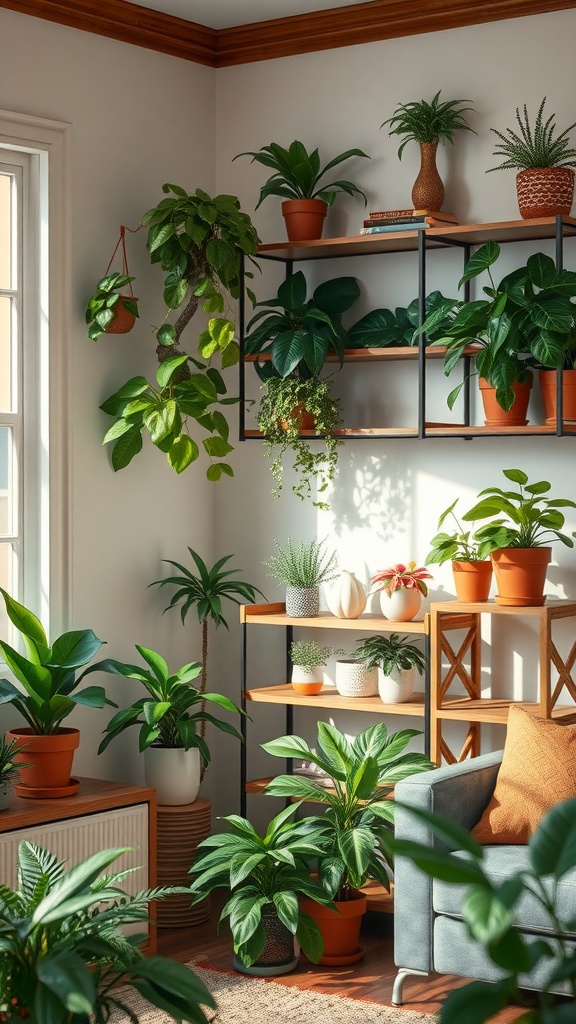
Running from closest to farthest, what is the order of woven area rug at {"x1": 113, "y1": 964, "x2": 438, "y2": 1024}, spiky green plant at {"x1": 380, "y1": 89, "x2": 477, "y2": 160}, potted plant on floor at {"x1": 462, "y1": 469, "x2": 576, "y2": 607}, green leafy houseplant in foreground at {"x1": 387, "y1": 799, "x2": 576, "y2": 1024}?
1. green leafy houseplant in foreground at {"x1": 387, "y1": 799, "x2": 576, "y2": 1024}
2. woven area rug at {"x1": 113, "y1": 964, "x2": 438, "y2": 1024}
3. potted plant on floor at {"x1": 462, "y1": 469, "x2": 576, "y2": 607}
4. spiky green plant at {"x1": 380, "y1": 89, "x2": 477, "y2": 160}

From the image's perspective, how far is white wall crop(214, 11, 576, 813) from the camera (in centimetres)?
429

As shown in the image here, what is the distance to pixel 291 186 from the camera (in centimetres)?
465

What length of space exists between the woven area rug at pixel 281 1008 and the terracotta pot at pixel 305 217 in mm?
2457

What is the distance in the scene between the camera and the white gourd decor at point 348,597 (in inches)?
173

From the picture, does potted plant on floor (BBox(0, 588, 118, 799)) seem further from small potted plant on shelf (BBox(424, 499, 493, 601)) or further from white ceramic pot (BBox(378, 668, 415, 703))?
small potted plant on shelf (BBox(424, 499, 493, 601))

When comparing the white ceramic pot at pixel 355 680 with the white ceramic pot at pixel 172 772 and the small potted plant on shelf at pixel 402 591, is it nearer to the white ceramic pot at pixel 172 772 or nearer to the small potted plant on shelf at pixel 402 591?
the small potted plant on shelf at pixel 402 591

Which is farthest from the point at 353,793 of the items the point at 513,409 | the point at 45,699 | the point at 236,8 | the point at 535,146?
the point at 236,8

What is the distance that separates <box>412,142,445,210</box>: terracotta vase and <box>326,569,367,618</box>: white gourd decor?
1.26 metres

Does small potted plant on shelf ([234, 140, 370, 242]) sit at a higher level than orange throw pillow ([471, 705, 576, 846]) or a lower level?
higher

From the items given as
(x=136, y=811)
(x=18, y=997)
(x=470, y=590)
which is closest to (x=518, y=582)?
(x=470, y=590)

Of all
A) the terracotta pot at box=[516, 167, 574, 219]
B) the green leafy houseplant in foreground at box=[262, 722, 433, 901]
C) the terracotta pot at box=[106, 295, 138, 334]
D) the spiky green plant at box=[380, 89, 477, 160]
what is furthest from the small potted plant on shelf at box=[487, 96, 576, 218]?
the green leafy houseplant in foreground at box=[262, 722, 433, 901]

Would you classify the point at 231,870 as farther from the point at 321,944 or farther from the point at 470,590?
the point at 470,590

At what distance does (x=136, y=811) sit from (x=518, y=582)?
54.3 inches

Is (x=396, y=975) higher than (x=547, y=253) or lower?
lower
